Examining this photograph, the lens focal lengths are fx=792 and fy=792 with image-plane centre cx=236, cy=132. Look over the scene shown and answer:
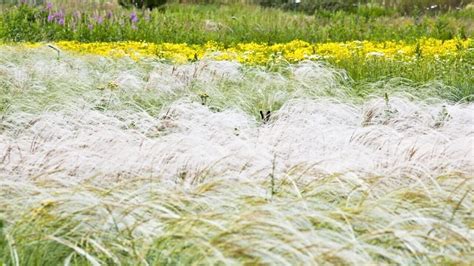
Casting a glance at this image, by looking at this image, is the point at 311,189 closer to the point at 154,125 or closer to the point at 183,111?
the point at 154,125

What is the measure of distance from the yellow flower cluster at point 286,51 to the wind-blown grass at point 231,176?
1708 mm

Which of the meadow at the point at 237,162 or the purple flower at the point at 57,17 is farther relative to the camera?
the purple flower at the point at 57,17

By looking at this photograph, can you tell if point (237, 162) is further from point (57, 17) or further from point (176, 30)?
point (57, 17)

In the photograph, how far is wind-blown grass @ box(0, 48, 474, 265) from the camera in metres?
2.53

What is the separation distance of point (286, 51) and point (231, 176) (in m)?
6.17

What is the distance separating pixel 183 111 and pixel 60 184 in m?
1.92

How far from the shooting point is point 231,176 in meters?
3.28

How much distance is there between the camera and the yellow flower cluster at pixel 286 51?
8.44 m

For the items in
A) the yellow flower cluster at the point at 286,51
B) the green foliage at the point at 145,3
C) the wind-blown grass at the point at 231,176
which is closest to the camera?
the wind-blown grass at the point at 231,176

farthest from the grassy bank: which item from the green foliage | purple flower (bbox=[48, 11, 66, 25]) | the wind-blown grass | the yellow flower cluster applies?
the wind-blown grass

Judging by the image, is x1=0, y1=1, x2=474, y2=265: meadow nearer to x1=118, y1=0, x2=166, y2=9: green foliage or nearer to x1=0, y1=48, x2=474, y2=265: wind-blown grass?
x1=0, y1=48, x2=474, y2=265: wind-blown grass

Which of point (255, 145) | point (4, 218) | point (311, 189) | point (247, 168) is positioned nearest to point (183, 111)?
point (255, 145)

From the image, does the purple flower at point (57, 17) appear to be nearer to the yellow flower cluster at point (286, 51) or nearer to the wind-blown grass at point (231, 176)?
the yellow flower cluster at point (286, 51)

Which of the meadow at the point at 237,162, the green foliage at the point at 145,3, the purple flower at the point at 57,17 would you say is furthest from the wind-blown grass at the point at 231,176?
the green foliage at the point at 145,3
